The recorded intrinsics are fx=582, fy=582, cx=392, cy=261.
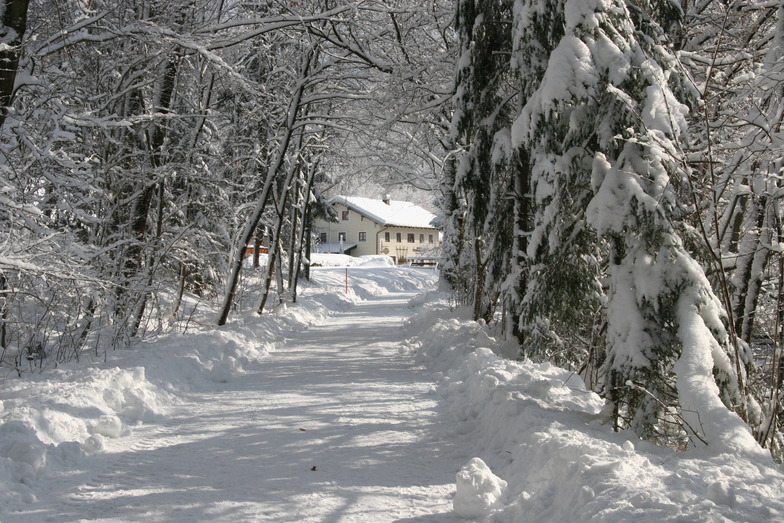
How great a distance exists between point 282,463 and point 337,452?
56 cm

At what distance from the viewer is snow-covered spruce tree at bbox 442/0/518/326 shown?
32.1 feet

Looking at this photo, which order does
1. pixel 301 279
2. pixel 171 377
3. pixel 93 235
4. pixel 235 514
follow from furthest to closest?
1. pixel 301 279
2. pixel 93 235
3. pixel 171 377
4. pixel 235 514

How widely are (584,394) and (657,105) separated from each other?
336cm

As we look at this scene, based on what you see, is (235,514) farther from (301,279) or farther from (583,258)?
(301,279)

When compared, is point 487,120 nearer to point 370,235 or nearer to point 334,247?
point 370,235

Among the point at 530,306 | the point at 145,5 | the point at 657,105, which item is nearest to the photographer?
the point at 657,105

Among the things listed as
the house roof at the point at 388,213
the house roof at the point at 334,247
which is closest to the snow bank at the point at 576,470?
the house roof at the point at 388,213

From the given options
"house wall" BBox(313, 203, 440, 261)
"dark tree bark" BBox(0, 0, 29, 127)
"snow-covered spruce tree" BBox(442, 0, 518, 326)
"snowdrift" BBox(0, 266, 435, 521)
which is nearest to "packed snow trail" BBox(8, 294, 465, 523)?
"snowdrift" BBox(0, 266, 435, 521)

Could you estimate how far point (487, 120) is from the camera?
10.2 meters

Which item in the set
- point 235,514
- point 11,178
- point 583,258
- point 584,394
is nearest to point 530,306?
point 583,258

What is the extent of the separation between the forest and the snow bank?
21.1 inches

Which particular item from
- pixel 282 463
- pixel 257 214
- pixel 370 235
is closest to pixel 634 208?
pixel 282 463

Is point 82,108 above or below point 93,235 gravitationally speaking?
above

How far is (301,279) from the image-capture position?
1277 inches
